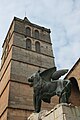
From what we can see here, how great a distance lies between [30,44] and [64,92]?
15.1 m

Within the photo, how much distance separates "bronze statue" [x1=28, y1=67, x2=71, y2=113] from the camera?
210 inches

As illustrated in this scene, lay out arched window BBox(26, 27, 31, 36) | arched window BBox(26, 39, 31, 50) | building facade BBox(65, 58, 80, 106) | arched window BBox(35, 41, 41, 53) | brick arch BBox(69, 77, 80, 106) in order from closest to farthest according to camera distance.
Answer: building facade BBox(65, 58, 80, 106), brick arch BBox(69, 77, 80, 106), arched window BBox(26, 39, 31, 50), arched window BBox(35, 41, 41, 53), arched window BBox(26, 27, 31, 36)

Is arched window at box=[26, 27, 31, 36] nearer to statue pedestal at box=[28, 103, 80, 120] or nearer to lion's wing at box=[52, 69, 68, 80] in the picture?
lion's wing at box=[52, 69, 68, 80]

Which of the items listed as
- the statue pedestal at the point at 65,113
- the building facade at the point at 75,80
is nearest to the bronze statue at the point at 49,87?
the statue pedestal at the point at 65,113

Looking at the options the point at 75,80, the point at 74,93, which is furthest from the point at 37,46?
the point at 74,93

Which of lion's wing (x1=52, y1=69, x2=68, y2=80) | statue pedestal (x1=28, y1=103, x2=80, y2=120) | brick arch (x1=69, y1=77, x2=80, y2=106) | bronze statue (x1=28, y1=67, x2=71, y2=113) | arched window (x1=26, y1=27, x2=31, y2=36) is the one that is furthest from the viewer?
arched window (x1=26, y1=27, x2=31, y2=36)

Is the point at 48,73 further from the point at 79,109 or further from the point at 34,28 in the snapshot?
the point at 34,28

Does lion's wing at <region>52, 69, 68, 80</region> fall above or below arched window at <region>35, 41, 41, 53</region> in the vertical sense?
below

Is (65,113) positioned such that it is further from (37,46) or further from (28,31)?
(28,31)

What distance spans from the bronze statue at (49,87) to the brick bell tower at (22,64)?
25.7ft

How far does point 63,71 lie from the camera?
5.97 m

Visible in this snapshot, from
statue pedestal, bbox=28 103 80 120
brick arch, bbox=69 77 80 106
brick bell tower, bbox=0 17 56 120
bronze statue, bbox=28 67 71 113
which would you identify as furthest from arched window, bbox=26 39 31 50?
statue pedestal, bbox=28 103 80 120

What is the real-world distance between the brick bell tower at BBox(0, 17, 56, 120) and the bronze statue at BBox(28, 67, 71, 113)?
309 inches

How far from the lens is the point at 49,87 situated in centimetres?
567
